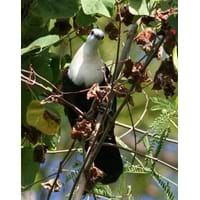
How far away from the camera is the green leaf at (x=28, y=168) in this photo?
2.62 ft

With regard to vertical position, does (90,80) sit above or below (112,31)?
below

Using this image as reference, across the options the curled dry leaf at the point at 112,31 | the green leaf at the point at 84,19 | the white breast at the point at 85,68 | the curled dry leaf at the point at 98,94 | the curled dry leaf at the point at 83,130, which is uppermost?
the green leaf at the point at 84,19

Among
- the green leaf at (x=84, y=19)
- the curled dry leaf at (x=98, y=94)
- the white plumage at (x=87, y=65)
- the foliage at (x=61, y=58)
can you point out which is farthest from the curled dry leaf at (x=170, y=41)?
the white plumage at (x=87, y=65)

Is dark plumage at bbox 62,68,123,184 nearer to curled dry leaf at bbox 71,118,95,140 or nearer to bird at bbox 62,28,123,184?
bird at bbox 62,28,123,184

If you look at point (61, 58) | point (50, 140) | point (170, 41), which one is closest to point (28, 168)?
point (50, 140)

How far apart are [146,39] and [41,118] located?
16 cm

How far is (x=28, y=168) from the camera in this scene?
811 mm

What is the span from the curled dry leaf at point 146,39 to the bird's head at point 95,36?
0.92 ft

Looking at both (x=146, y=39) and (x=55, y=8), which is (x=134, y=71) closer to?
(x=146, y=39)

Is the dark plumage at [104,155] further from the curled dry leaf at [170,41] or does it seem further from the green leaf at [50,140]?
the curled dry leaf at [170,41]

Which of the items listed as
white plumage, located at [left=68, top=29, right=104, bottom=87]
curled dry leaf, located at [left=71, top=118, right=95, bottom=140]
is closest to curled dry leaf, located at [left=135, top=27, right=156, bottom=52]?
curled dry leaf, located at [left=71, top=118, right=95, bottom=140]
